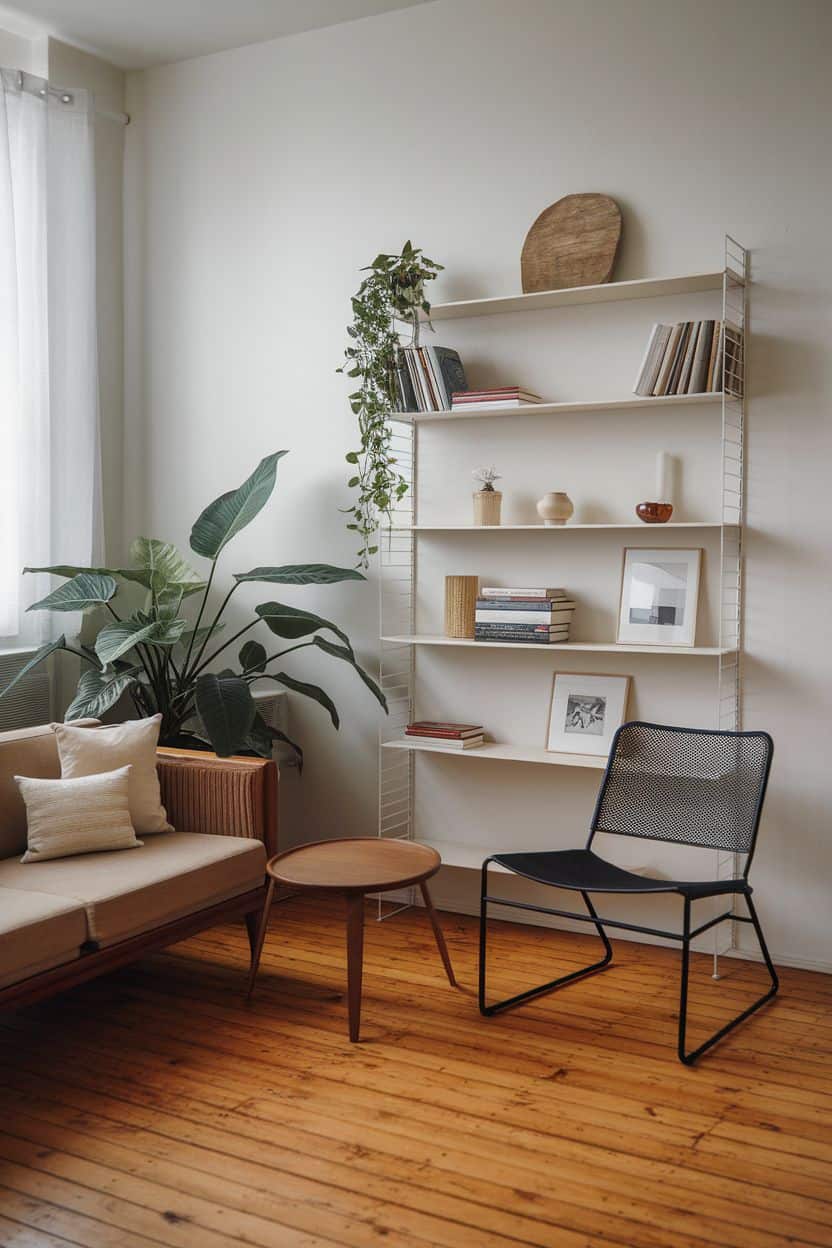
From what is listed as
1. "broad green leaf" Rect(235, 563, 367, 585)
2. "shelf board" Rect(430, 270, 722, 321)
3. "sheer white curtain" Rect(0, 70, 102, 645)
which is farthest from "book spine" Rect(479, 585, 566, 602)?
"sheer white curtain" Rect(0, 70, 102, 645)

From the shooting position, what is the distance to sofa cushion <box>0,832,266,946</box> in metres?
2.93

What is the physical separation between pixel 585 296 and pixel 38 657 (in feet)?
7.45

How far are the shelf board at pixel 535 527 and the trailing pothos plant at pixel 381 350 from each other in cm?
14

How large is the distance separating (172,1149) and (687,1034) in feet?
4.68

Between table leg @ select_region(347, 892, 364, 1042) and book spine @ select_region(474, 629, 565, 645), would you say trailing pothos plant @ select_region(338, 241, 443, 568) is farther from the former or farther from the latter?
table leg @ select_region(347, 892, 364, 1042)

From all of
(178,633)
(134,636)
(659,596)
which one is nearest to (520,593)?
(659,596)

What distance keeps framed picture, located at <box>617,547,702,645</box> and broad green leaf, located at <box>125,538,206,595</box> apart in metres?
1.55

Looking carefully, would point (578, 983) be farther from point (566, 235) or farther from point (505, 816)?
point (566, 235)

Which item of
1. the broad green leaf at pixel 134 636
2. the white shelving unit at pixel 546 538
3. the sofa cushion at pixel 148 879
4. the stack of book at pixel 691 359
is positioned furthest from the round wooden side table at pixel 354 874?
the stack of book at pixel 691 359

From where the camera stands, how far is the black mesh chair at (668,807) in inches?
128

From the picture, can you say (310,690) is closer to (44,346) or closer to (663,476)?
(663,476)

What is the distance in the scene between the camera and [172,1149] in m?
2.48

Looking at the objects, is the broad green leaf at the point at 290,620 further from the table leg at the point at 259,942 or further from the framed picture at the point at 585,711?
the table leg at the point at 259,942

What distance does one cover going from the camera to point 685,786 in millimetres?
3506
